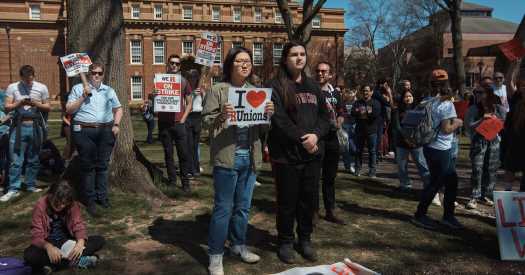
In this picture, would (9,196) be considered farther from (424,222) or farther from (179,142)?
(424,222)

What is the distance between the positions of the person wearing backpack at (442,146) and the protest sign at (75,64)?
4255 mm

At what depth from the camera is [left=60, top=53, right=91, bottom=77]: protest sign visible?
5402 mm

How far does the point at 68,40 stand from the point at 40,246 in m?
3.19

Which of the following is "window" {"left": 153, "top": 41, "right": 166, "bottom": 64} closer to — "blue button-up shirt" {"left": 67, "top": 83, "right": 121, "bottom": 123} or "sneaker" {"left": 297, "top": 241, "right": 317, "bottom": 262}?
"blue button-up shirt" {"left": 67, "top": 83, "right": 121, "bottom": 123}

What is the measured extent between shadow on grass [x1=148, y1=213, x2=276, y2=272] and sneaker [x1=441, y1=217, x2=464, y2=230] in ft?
7.08

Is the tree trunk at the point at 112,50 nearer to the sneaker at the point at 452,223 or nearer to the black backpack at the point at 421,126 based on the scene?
the black backpack at the point at 421,126

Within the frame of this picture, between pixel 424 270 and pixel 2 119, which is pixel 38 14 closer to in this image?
pixel 2 119

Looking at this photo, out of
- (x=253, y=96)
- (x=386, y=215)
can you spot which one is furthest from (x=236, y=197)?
(x=386, y=215)

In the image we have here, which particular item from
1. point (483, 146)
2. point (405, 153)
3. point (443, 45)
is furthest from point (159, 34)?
point (483, 146)

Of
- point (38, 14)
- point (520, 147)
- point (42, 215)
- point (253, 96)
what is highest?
point (38, 14)

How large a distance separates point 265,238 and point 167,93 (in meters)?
2.97

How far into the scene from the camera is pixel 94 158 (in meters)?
5.52

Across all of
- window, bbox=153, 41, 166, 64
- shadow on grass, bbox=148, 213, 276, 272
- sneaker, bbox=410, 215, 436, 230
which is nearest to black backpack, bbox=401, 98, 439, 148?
sneaker, bbox=410, 215, 436, 230

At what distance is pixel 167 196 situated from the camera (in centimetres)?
632
